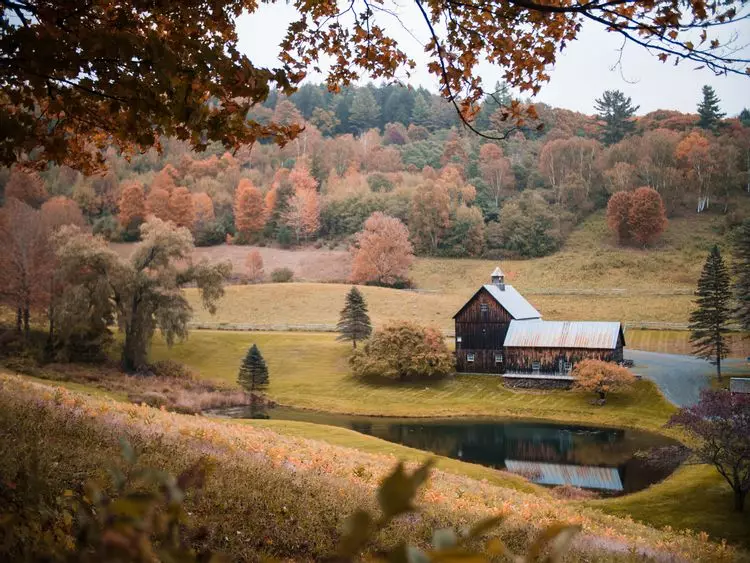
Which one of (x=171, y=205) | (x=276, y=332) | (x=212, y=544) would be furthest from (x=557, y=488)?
(x=171, y=205)

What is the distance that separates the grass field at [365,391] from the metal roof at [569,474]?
888 cm

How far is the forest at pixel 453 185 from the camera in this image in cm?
8619

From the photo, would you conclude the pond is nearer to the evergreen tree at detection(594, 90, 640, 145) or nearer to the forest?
the forest

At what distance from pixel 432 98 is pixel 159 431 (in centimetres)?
15841

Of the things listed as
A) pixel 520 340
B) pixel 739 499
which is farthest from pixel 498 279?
pixel 739 499

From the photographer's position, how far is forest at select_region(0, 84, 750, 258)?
283ft

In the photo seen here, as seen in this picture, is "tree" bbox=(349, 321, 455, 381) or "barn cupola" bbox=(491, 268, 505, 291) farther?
"barn cupola" bbox=(491, 268, 505, 291)

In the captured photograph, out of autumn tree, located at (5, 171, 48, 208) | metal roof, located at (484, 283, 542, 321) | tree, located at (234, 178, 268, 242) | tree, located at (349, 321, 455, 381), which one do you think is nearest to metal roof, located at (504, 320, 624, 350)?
metal roof, located at (484, 283, 542, 321)

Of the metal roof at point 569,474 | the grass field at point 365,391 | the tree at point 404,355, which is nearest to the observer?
the metal roof at point 569,474

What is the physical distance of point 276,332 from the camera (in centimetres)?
5806

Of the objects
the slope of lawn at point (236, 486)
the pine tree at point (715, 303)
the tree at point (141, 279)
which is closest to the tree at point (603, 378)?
the pine tree at point (715, 303)

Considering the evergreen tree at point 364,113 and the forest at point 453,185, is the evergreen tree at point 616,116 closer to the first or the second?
the forest at point 453,185

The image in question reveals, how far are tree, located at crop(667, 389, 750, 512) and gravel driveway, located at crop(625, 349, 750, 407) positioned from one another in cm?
1548

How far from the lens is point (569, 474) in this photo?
25.2 meters
